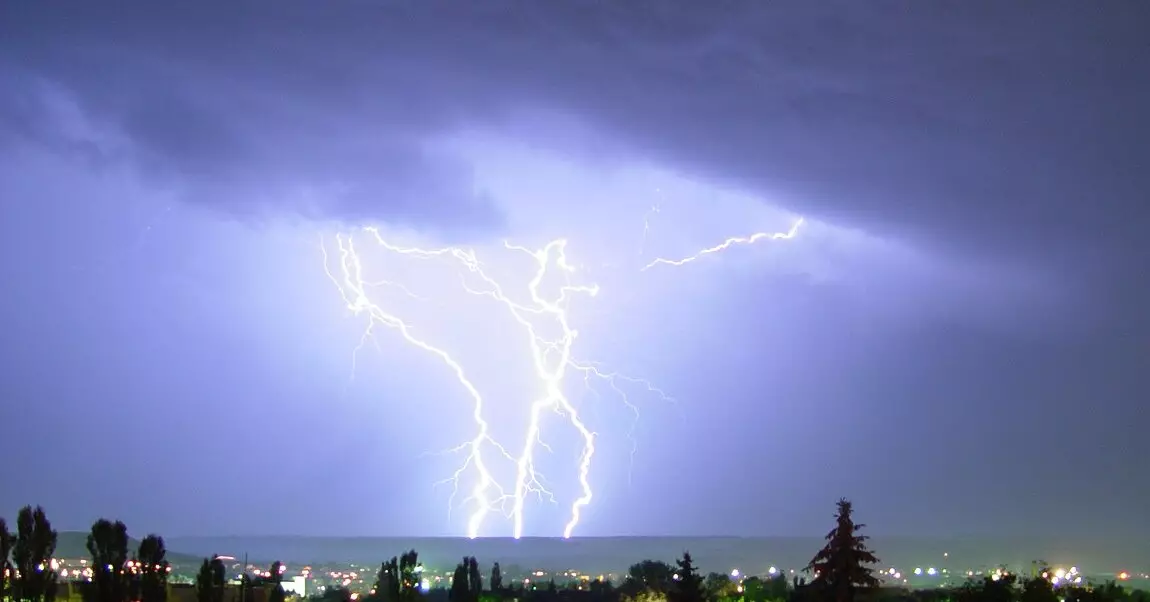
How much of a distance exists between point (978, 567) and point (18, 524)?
120 meters

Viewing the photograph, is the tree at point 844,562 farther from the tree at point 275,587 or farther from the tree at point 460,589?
the tree at point 460,589

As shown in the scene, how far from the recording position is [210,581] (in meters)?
37.6

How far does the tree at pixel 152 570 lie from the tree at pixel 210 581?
1168mm

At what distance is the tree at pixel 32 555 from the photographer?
34.6 metres

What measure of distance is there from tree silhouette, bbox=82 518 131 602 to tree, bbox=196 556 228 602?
229 centimetres

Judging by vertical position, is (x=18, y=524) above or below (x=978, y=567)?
above

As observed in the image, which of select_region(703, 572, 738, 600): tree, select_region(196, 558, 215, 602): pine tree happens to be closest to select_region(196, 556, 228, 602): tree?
select_region(196, 558, 215, 602): pine tree

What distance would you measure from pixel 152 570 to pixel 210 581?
184cm

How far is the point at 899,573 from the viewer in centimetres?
12938

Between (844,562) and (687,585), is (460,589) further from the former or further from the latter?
(844,562)

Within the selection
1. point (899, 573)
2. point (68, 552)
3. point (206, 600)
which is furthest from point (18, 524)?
point (899, 573)

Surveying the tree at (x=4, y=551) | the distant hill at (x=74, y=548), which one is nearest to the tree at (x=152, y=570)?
the tree at (x=4, y=551)

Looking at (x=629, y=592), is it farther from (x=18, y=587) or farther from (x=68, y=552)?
(x=68, y=552)

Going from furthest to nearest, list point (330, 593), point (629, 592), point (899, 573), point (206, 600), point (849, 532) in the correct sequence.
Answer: point (899, 573) → point (330, 593) → point (629, 592) → point (206, 600) → point (849, 532)
